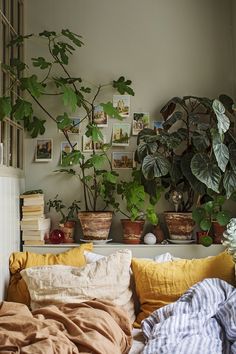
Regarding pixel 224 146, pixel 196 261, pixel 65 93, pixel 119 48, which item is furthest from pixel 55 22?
pixel 196 261

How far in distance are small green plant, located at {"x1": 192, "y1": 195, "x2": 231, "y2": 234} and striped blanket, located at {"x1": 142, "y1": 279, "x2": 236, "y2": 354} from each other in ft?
1.59

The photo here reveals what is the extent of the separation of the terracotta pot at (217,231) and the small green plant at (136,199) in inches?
16.3

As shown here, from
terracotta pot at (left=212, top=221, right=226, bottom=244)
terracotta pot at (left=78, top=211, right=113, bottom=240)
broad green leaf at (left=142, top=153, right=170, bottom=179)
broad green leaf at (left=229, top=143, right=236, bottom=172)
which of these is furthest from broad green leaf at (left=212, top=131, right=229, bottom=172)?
terracotta pot at (left=78, top=211, right=113, bottom=240)

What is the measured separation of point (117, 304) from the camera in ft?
7.33

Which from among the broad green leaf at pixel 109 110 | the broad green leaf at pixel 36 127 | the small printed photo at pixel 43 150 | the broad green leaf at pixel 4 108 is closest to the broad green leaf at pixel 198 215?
the broad green leaf at pixel 109 110

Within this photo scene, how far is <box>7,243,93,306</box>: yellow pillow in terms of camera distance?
239 cm

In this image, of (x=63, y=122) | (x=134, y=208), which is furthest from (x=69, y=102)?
(x=134, y=208)

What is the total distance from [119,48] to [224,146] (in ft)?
3.79

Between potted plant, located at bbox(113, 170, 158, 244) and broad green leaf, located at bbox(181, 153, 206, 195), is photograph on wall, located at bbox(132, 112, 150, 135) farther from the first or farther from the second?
broad green leaf, located at bbox(181, 153, 206, 195)

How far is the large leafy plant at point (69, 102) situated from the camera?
2.62 meters

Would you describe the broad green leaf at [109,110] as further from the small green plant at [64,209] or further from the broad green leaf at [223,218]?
the broad green leaf at [223,218]

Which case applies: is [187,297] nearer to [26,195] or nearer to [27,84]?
[26,195]

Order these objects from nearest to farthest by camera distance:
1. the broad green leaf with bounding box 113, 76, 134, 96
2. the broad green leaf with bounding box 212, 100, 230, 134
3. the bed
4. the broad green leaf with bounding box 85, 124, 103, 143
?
1. the bed
2. the broad green leaf with bounding box 212, 100, 230, 134
3. the broad green leaf with bounding box 85, 124, 103, 143
4. the broad green leaf with bounding box 113, 76, 134, 96

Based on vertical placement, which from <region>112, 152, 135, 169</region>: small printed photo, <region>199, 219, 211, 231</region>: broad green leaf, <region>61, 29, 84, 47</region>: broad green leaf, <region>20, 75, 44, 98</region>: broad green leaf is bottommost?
<region>199, 219, 211, 231</region>: broad green leaf
